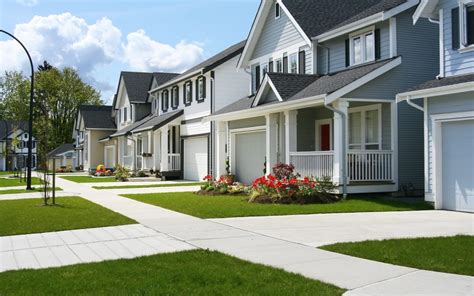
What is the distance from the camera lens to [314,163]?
18312 mm

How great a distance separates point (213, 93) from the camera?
28.6 metres

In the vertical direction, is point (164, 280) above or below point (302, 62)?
below

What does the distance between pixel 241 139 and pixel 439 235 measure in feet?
52.9

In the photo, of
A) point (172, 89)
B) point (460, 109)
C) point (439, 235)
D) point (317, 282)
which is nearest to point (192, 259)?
point (317, 282)

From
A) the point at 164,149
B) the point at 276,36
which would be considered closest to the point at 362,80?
the point at 276,36

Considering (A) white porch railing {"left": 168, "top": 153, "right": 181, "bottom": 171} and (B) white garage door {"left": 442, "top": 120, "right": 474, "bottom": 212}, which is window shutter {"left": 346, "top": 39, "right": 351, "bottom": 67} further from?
(A) white porch railing {"left": 168, "top": 153, "right": 181, "bottom": 171}

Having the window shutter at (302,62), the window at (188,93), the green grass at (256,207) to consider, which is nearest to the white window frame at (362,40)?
the window shutter at (302,62)

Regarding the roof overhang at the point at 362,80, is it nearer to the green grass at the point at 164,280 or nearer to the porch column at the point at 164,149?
the green grass at the point at 164,280

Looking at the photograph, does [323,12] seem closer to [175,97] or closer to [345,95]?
[345,95]

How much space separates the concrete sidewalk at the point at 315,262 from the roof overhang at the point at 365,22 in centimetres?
992

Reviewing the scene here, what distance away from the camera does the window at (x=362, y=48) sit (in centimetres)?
1880

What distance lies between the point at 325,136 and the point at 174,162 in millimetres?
13959

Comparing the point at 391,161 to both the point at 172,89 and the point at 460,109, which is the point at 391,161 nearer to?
the point at 460,109

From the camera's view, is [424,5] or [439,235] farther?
[424,5]
